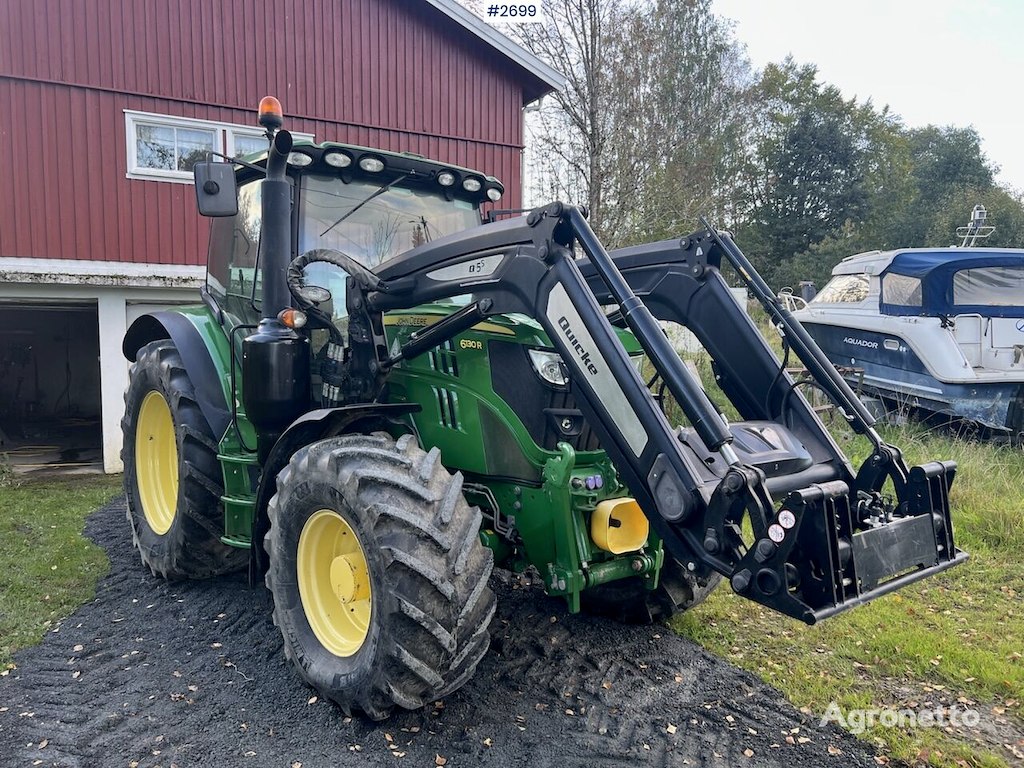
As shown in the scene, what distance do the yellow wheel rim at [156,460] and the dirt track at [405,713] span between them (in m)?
1.02

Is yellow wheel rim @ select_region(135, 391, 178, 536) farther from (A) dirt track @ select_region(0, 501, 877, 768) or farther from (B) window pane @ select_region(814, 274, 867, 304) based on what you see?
(B) window pane @ select_region(814, 274, 867, 304)

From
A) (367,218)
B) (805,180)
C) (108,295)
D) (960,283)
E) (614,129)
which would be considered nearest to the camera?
(367,218)

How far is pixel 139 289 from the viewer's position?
8.45 metres

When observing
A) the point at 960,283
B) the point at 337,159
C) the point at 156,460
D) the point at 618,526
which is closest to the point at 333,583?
the point at 618,526

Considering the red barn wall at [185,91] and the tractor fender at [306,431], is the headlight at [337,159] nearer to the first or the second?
the tractor fender at [306,431]

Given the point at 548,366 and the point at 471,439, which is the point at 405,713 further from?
the point at 548,366

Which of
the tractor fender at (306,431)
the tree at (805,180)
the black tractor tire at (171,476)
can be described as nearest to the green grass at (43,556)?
the black tractor tire at (171,476)

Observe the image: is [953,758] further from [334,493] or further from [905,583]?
[334,493]

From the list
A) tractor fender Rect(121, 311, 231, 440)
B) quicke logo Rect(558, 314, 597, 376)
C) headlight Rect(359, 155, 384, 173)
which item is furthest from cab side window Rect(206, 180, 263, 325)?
quicke logo Rect(558, 314, 597, 376)

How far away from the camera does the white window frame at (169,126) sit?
8891 millimetres

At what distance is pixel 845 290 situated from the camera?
34.2 feet

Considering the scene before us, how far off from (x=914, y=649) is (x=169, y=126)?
9.13 m

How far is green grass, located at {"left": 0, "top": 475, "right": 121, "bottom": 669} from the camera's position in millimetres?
4141

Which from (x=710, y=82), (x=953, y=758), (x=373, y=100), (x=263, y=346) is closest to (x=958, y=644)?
(x=953, y=758)
